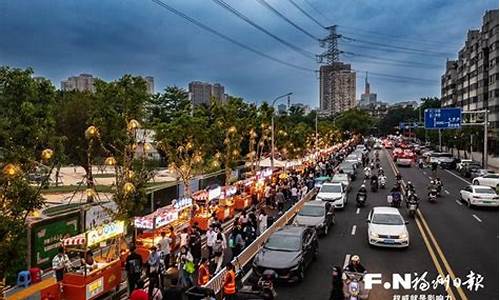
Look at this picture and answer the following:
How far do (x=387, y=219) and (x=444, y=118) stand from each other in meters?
32.8

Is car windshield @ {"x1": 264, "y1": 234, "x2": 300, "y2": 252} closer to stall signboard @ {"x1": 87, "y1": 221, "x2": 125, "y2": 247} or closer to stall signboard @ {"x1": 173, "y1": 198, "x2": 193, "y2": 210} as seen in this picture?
stall signboard @ {"x1": 87, "y1": 221, "x2": 125, "y2": 247}

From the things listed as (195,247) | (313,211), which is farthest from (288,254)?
(313,211)

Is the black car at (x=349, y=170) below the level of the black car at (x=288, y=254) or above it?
above

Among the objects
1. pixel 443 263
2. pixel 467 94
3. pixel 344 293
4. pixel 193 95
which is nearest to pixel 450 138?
pixel 467 94

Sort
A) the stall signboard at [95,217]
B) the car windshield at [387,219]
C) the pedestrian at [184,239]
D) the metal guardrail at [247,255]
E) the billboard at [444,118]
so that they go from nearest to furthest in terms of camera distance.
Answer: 1. the metal guardrail at [247,255]
2. the pedestrian at [184,239]
3. the stall signboard at [95,217]
4. the car windshield at [387,219]
5. the billboard at [444,118]

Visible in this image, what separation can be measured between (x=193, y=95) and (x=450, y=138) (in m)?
116

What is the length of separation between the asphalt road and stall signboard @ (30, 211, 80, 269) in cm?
815

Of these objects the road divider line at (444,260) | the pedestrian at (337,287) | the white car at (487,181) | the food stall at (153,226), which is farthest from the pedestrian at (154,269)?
the white car at (487,181)

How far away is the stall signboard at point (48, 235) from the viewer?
1559 cm

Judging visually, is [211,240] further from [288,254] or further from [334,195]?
[334,195]

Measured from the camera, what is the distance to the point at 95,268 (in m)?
14.0

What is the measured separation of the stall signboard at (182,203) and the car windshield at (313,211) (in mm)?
5501

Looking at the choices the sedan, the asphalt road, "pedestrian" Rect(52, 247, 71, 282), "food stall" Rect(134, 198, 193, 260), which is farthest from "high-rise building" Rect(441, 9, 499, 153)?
"pedestrian" Rect(52, 247, 71, 282)

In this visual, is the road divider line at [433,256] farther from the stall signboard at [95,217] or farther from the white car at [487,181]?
the white car at [487,181]
